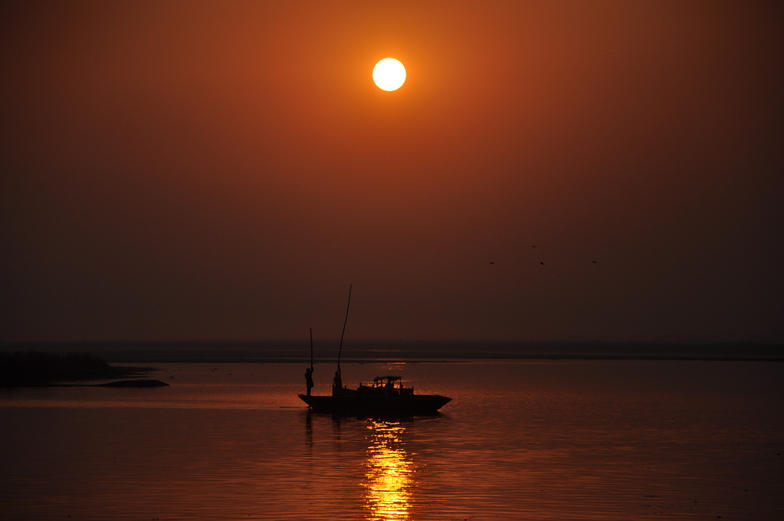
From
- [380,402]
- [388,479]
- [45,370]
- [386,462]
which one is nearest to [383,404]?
[380,402]

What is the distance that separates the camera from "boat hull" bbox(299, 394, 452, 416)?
1902 inches

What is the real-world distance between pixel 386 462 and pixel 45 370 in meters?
61.0

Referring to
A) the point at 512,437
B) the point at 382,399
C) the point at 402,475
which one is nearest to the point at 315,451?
the point at 402,475

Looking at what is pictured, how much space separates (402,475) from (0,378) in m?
59.9

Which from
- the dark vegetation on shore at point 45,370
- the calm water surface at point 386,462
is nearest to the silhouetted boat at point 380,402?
the calm water surface at point 386,462

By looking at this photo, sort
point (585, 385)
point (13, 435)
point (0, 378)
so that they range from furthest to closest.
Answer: point (585, 385) < point (0, 378) < point (13, 435)

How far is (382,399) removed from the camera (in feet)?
158

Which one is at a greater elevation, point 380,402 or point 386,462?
point 380,402

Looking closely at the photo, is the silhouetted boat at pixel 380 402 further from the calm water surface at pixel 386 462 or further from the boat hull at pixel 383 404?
the calm water surface at pixel 386 462

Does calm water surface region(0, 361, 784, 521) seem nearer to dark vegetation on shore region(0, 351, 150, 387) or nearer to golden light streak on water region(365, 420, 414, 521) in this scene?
golden light streak on water region(365, 420, 414, 521)

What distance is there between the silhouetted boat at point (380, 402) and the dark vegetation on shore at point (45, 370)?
3776 centimetres

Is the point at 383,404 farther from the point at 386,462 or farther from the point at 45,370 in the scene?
the point at 45,370

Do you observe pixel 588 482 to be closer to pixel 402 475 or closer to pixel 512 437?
pixel 402 475

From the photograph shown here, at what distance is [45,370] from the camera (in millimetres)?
81188
